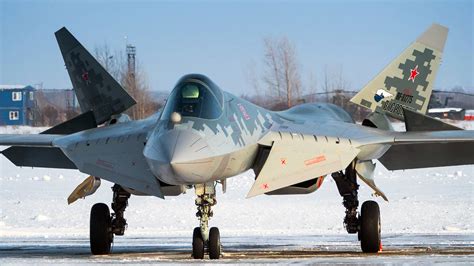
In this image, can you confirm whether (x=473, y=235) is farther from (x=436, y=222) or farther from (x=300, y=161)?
(x=300, y=161)

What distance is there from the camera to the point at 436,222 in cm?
2648

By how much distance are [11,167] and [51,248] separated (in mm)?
31675

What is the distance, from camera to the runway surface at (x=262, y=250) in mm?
15797

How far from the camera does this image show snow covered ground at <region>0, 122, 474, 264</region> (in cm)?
2497

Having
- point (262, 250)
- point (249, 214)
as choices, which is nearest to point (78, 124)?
point (262, 250)

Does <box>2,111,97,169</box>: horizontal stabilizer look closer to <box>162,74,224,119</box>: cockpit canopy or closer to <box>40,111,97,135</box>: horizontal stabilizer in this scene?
<box>40,111,97,135</box>: horizontal stabilizer

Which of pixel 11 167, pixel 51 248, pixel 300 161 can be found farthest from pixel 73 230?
pixel 11 167

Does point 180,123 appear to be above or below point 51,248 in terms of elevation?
above

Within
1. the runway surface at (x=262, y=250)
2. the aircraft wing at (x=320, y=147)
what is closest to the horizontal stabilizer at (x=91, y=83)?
the runway surface at (x=262, y=250)

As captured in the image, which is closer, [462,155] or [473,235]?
[462,155]

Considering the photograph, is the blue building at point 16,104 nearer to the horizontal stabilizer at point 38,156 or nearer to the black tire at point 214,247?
the horizontal stabilizer at point 38,156

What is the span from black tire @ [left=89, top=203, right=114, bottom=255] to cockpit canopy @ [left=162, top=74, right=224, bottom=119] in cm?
303

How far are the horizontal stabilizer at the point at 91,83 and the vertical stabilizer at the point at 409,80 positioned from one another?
418 centimetres

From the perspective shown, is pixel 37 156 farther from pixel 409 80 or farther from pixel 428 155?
pixel 428 155
